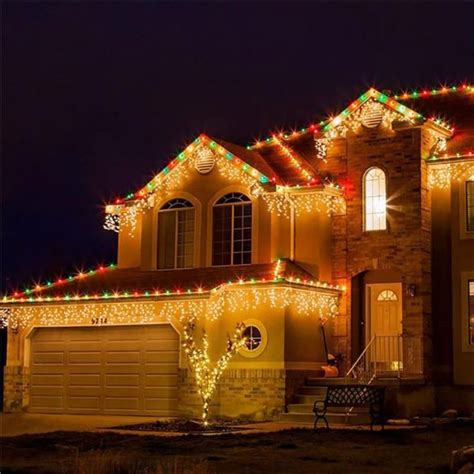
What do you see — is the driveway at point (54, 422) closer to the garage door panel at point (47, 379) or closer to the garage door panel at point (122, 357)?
the garage door panel at point (47, 379)

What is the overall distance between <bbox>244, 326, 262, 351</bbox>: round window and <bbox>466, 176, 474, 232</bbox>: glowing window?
228 inches

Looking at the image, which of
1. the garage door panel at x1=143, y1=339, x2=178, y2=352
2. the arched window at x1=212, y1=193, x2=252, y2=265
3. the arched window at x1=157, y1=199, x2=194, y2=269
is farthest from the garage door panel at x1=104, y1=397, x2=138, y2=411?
the arched window at x1=212, y1=193, x2=252, y2=265

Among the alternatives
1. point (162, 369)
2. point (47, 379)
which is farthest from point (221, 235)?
point (47, 379)

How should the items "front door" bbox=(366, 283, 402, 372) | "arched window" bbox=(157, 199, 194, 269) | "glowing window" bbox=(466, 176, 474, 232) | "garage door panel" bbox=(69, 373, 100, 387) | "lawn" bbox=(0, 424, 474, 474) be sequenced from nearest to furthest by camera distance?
"lawn" bbox=(0, 424, 474, 474) < "glowing window" bbox=(466, 176, 474, 232) < "front door" bbox=(366, 283, 402, 372) < "garage door panel" bbox=(69, 373, 100, 387) < "arched window" bbox=(157, 199, 194, 269)

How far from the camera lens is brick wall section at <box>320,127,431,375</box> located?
82.3ft

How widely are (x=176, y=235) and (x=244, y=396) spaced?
18.4 ft

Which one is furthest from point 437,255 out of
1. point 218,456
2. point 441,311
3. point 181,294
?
point 218,456

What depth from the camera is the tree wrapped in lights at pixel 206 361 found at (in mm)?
24250

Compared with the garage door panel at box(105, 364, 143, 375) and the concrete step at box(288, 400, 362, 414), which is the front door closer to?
the concrete step at box(288, 400, 362, 414)

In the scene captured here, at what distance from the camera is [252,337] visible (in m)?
24.9

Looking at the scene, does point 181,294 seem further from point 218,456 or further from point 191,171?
point 218,456

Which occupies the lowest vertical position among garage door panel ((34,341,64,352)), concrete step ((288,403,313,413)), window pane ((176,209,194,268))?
concrete step ((288,403,313,413))

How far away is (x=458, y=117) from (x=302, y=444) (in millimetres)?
12703

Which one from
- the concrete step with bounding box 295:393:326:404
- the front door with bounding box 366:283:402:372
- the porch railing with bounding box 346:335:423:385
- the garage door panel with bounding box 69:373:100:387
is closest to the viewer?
the concrete step with bounding box 295:393:326:404
